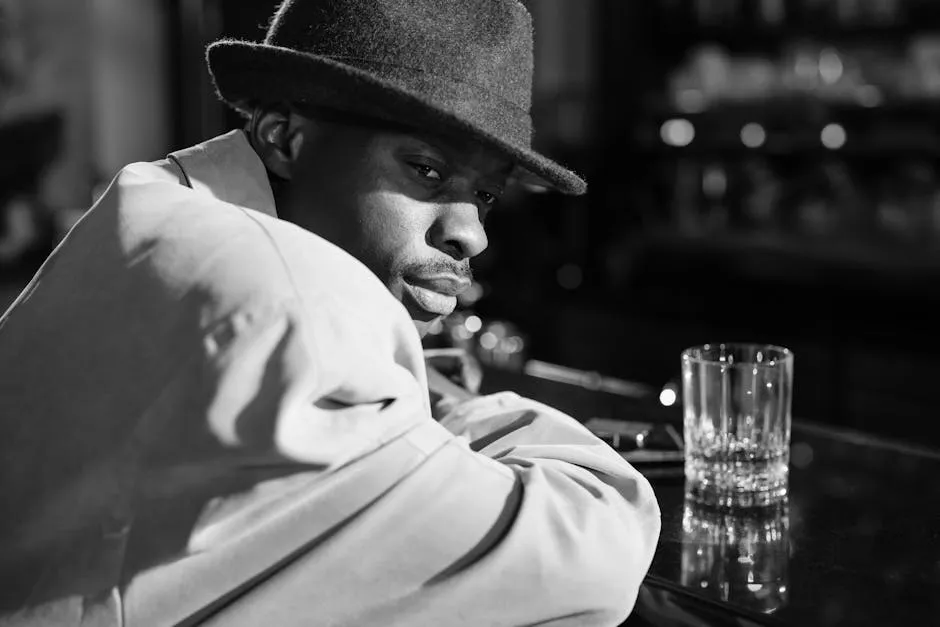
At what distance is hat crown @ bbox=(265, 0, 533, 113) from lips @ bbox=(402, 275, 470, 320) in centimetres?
18

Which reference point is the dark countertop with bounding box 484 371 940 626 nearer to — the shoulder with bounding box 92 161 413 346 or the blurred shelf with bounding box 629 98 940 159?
the shoulder with bounding box 92 161 413 346

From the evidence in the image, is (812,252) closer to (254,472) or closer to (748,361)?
(748,361)

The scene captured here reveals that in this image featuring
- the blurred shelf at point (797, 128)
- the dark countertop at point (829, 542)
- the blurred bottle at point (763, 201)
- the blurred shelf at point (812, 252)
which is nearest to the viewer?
the dark countertop at point (829, 542)

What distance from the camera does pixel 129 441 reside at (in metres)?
0.88

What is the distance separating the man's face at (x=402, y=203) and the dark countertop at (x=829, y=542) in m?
0.32

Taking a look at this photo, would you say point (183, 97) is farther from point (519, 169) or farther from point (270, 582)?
point (270, 582)

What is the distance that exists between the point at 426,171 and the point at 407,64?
10 centimetres

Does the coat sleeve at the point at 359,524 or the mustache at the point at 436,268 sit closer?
the coat sleeve at the point at 359,524

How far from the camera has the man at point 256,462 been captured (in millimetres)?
843

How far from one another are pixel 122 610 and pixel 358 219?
0.41 m

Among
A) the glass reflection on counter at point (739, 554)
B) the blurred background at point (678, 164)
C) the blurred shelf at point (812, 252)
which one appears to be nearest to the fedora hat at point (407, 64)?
A: the glass reflection on counter at point (739, 554)

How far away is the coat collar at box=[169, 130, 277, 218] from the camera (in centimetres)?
108

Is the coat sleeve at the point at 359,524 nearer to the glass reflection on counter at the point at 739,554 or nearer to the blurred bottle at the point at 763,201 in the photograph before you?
the glass reflection on counter at the point at 739,554

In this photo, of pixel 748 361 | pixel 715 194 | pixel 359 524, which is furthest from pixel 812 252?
pixel 359 524
